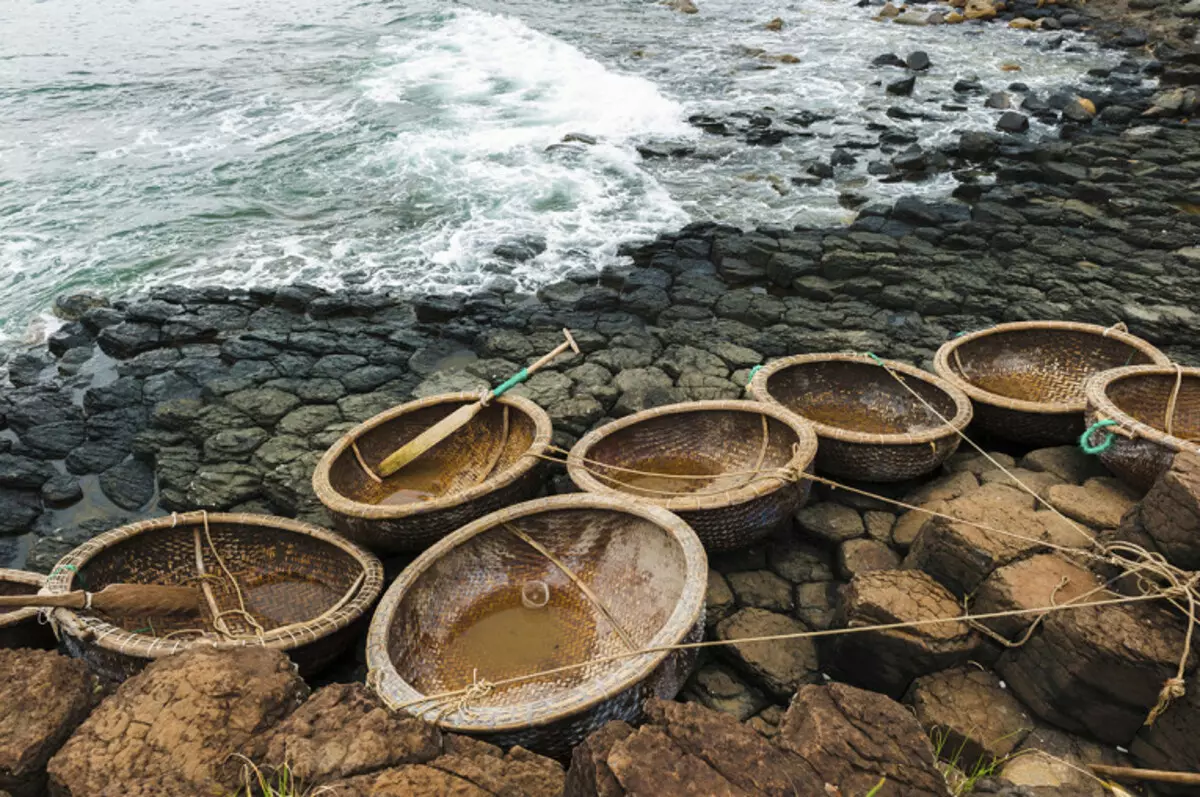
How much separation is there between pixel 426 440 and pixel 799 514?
277 cm

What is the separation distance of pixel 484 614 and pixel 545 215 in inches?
320

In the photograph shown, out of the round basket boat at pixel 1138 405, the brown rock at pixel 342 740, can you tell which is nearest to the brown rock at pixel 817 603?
the round basket boat at pixel 1138 405

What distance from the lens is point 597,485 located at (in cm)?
513

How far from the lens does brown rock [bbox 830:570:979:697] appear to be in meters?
3.87

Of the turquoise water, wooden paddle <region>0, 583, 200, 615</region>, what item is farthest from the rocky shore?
the turquoise water

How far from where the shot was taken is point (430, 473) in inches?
243

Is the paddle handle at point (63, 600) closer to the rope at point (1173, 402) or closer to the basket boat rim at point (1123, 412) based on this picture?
the basket boat rim at point (1123, 412)

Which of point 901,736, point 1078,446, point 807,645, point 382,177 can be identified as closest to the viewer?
point 901,736

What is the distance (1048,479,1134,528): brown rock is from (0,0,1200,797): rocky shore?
0.07 ft

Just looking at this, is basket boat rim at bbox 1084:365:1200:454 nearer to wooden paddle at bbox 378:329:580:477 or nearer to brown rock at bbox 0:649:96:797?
wooden paddle at bbox 378:329:580:477

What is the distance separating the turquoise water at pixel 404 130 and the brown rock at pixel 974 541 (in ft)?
21.1

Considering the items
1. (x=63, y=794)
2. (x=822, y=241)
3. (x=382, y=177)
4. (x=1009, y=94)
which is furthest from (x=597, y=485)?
(x=1009, y=94)

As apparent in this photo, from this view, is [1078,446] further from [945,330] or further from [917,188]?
[917,188]

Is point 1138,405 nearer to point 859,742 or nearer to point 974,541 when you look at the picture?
point 974,541
